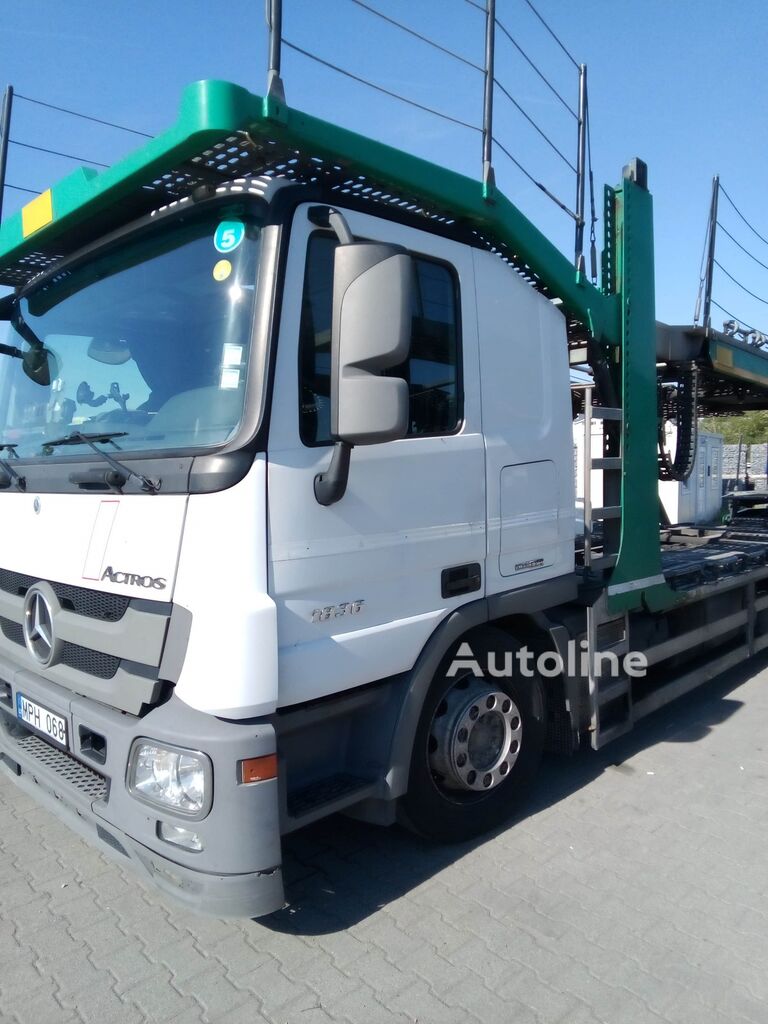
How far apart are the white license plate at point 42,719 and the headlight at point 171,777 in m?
0.45

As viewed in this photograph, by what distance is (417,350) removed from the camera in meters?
2.87

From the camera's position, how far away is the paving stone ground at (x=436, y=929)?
240 cm

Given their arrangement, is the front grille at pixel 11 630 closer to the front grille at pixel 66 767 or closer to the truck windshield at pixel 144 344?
the front grille at pixel 66 767

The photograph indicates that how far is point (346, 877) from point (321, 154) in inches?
111

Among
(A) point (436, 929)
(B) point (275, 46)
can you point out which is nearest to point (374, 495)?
(B) point (275, 46)

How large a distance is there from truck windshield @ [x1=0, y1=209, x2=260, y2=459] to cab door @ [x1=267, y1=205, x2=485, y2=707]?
0.20 metres

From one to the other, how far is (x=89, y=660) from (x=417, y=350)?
1.67 m

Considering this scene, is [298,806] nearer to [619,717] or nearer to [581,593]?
[581,593]

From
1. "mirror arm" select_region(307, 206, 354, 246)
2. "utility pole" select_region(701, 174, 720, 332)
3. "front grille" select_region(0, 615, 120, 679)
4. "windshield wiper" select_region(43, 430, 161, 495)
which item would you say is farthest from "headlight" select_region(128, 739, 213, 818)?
"utility pole" select_region(701, 174, 720, 332)

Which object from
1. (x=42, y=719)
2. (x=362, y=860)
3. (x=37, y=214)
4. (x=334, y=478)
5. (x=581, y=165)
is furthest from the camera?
(x=581, y=165)

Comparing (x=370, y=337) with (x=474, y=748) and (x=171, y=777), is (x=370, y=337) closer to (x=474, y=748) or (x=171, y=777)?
(x=171, y=777)

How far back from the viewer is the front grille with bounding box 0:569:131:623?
8.43ft

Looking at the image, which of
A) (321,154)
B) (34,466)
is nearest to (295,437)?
(321,154)

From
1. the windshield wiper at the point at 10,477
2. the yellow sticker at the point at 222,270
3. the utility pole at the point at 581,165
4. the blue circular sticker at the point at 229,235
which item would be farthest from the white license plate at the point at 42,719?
the utility pole at the point at 581,165
